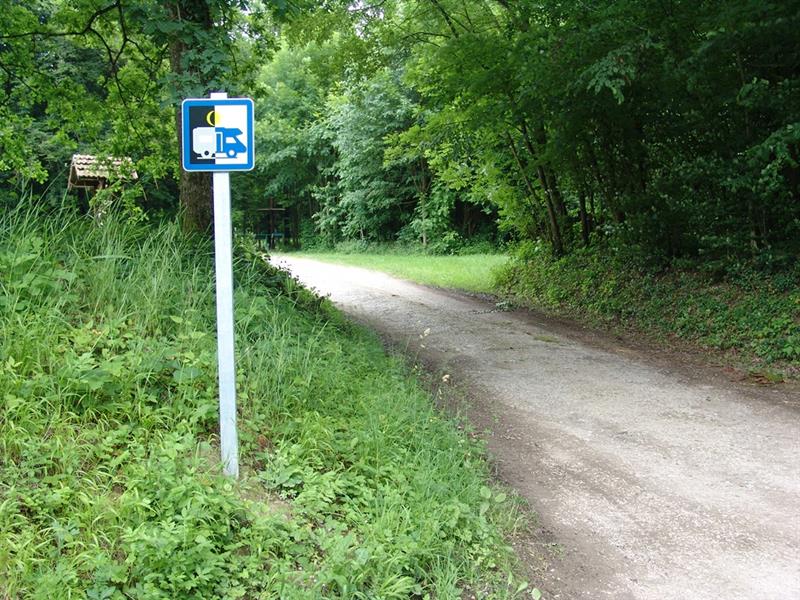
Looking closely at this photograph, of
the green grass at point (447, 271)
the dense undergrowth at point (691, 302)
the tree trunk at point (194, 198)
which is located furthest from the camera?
the green grass at point (447, 271)

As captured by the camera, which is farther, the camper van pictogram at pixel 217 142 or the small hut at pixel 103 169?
the small hut at pixel 103 169

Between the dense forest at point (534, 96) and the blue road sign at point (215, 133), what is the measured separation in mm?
1347

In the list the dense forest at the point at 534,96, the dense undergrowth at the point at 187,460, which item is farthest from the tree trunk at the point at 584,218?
the dense undergrowth at the point at 187,460

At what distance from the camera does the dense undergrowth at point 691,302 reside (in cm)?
788

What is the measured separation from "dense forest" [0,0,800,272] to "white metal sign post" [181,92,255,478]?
1.36 m

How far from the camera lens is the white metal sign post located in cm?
334

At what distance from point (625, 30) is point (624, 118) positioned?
2.79 meters

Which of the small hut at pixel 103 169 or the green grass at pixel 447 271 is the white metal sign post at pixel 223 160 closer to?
the small hut at pixel 103 169

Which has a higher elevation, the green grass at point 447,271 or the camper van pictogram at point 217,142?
the camper van pictogram at point 217,142

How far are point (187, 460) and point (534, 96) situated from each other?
26.3 feet

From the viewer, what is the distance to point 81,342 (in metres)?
→ 3.91

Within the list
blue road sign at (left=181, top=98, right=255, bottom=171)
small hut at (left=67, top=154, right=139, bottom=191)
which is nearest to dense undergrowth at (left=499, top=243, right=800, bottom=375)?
blue road sign at (left=181, top=98, right=255, bottom=171)

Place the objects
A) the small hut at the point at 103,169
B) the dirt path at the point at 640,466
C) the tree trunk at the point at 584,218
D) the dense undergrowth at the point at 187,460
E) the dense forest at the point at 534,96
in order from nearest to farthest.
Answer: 1. the dense undergrowth at the point at 187,460
2. the dirt path at the point at 640,466
3. the dense forest at the point at 534,96
4. the small hut at the point at 103,169
5. the tree trunk at the point at 584,218

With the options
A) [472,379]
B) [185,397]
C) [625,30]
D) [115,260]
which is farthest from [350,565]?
[625,30]
